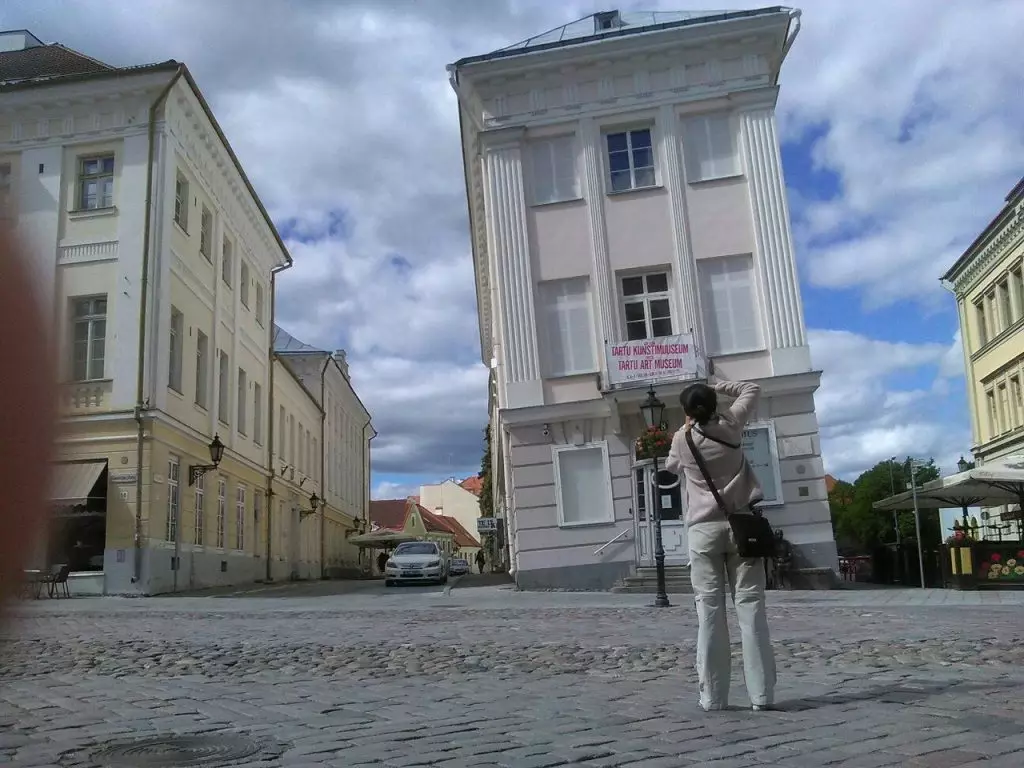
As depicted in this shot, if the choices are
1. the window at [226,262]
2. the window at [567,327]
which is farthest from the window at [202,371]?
the window at [567,327]

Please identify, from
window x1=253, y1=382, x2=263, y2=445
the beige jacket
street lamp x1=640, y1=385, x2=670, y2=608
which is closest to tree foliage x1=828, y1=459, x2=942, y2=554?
window x1=253, y1=382, x2=263, y2=445

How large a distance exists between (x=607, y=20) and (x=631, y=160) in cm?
498

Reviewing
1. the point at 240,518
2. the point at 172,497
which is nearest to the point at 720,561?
the point at 172,497

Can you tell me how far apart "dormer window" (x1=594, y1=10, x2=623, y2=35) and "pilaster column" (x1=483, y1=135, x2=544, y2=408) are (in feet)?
15.8

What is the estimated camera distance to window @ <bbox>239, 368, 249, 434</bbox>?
31.1 m

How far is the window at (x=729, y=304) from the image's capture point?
20.7m

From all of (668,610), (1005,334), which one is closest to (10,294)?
(668,610)

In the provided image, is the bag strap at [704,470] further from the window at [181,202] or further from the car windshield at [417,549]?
the car windshield at [417,549]

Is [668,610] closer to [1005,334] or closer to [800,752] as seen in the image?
[800,752]

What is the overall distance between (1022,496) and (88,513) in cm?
2156

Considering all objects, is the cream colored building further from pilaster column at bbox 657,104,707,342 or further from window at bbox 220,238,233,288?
pilaster column at bbox 657,104,707,342

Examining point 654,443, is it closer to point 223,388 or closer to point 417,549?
point 417,549

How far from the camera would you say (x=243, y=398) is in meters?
31.4

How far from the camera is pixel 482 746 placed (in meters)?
4.55
